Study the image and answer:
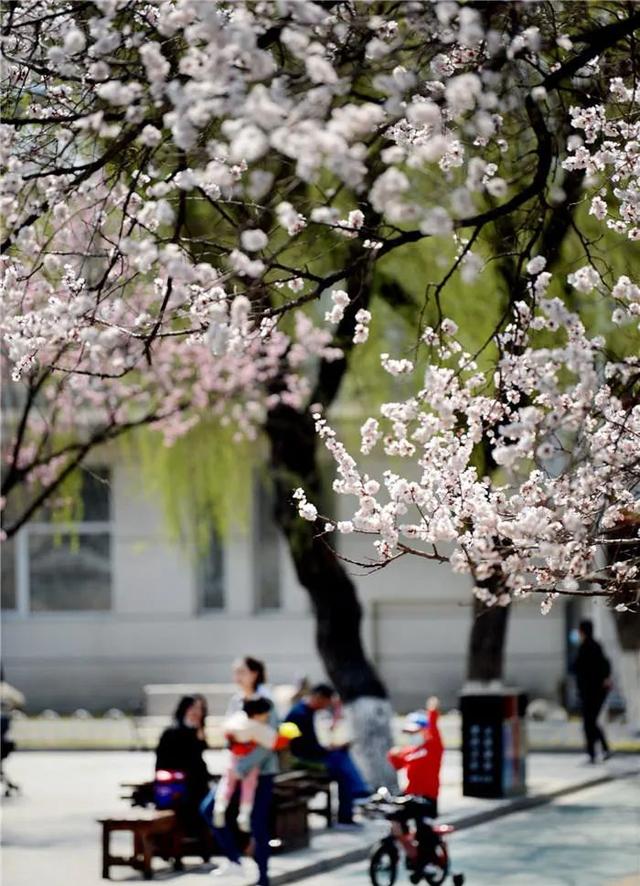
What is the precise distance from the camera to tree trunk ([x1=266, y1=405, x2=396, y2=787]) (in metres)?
20.5

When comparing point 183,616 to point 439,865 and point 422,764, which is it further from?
point 439,865

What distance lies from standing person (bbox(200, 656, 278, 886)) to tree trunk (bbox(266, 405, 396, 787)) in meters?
5.34

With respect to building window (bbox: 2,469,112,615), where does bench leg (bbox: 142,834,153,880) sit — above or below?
below

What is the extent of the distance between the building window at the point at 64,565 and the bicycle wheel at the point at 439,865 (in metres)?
22.1

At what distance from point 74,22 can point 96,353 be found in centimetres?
148

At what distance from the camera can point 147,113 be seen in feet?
26.7

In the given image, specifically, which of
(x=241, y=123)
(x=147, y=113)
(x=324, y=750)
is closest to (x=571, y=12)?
(x=147, y=113)

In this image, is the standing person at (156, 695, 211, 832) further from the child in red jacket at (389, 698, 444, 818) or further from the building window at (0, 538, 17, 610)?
the building window at (0, 538, 17, 610)

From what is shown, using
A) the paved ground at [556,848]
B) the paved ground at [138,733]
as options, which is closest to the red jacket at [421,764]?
the paved ground at [556,848]

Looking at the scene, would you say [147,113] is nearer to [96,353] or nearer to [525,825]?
[96,353]

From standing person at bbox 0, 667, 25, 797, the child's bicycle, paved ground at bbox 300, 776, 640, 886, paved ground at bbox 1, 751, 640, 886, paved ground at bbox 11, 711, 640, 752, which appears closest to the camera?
the child's bicycle

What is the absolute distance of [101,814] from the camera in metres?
20.8

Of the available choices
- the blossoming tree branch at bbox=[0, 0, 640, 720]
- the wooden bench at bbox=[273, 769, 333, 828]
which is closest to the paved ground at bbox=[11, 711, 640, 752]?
the wooden bench at bbox=[273, 769, 333, 828]

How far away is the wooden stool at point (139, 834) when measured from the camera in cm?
1532
